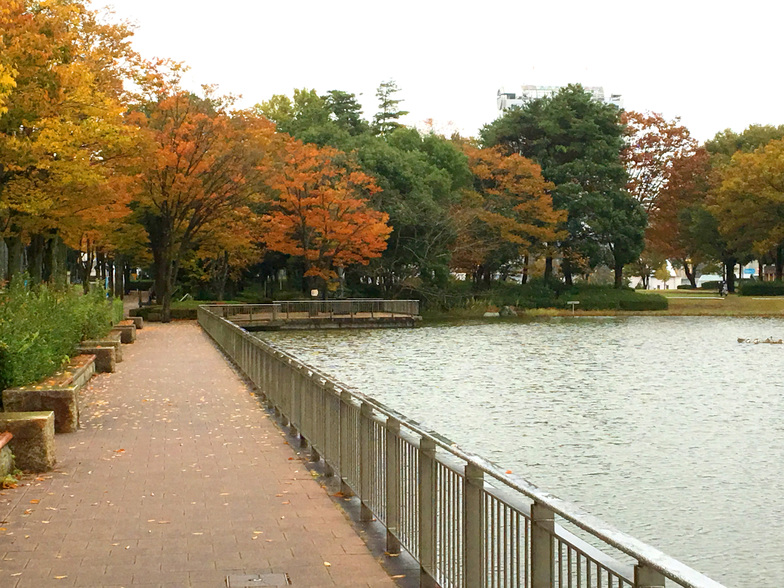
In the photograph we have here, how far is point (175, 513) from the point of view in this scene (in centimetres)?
908

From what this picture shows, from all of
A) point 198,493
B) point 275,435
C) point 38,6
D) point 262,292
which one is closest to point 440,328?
point 262,292

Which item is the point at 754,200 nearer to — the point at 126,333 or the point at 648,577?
the point at 126,333

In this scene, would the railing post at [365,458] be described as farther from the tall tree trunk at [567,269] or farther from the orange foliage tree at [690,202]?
the orange foliage tree at [690,202]

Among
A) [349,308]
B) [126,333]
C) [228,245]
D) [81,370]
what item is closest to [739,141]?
[349,308]

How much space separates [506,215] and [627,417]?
46796mm

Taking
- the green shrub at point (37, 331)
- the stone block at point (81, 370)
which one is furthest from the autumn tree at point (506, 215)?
the stone block at point (81, 370)

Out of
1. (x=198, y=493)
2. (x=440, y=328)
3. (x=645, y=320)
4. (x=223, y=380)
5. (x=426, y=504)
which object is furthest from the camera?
(x=645, y=320)

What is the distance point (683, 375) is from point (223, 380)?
16707mm

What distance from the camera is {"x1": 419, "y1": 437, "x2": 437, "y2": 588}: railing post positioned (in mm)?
6730

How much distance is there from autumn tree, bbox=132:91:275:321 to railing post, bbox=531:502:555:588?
44534 millimetres

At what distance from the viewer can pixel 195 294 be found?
74.6 m

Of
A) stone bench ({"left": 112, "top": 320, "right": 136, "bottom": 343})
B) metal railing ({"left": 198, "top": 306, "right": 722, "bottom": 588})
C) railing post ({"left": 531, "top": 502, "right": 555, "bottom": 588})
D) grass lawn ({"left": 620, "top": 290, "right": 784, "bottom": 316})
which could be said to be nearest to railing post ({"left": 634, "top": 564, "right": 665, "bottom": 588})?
metal railing ({"left": 198, "top": 306, "right": 722, "bottom": 588})

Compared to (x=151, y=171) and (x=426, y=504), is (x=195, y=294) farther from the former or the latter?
(x=426, y=504)

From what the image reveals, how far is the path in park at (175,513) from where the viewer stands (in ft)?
23.7
